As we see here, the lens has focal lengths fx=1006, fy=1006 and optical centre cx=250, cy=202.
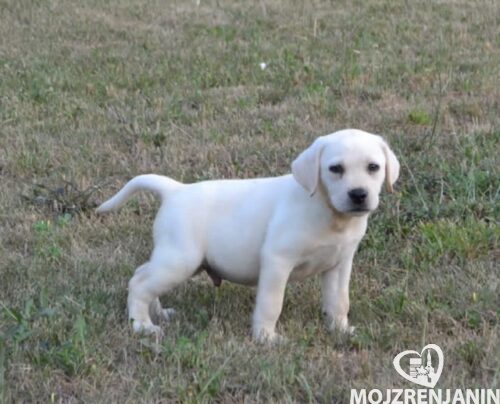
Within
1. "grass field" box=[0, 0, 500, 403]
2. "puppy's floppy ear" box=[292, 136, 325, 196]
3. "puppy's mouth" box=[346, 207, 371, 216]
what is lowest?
"grass field" box=[0, 0, 500, 403]

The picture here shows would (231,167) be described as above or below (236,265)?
below

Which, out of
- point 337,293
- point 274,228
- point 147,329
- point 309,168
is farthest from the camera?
point 337,293

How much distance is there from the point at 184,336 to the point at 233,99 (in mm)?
4452

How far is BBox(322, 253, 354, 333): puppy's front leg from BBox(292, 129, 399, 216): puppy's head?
1.49 ft

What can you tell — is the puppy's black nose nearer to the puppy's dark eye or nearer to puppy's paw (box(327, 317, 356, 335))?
the puppy's dark eye

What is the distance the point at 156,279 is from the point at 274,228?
0.60 metres

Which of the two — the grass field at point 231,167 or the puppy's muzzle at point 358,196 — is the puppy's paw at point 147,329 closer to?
the grass field at point 231,167

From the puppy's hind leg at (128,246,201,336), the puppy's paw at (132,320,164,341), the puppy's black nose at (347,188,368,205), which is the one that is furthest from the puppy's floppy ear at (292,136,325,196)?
the puppy's paw at (132,320,164,341)

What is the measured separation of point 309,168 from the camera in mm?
4234

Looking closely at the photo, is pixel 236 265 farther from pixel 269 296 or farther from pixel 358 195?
pixel 358 195

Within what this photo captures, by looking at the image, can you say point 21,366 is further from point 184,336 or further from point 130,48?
point 130,48

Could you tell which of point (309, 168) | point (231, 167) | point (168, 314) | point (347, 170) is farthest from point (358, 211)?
point (231, 167)

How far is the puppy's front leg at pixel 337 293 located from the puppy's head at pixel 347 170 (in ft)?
1.49

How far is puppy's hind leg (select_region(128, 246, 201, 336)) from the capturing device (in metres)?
4.50
